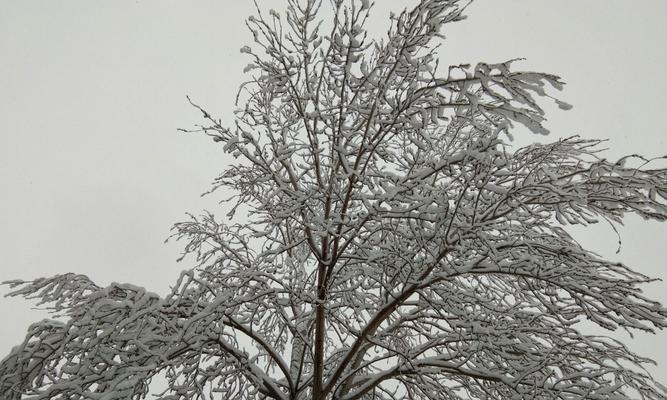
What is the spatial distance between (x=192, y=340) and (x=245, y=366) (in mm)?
767

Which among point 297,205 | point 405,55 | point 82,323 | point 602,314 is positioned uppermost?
point 405,55

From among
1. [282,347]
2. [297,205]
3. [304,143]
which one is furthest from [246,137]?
[282,347]

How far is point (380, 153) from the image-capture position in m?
4.35

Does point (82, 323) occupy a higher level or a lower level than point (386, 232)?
lower

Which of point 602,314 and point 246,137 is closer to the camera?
point 602,314

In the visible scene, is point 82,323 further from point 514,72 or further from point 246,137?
point 514,72

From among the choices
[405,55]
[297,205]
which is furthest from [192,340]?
[405,55]

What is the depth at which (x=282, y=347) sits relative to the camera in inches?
276

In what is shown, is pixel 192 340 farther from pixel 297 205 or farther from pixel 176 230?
pixel 176 230

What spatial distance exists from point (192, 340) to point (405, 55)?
2646 millimetres

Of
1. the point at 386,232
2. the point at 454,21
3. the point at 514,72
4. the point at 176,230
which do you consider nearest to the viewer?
the point at 514,72

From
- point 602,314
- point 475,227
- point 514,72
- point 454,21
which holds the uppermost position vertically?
point 454,21

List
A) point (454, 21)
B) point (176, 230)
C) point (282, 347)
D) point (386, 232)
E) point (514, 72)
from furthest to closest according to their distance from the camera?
point (282, 347), point (176, 230), point (386, 232), point (454, 21), point (514, 72)

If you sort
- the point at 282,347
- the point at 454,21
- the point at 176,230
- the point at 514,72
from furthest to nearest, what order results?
1. the point at 282,347
2. the point at 176,230
3. the point at 454,21
4. the point at 514,72
